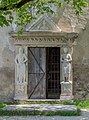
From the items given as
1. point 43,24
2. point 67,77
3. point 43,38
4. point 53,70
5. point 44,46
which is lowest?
point 67,77

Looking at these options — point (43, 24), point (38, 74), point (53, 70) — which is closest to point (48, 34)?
point (43, 24)

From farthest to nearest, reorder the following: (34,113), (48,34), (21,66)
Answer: (21,66) < (48,34) < (34,113)

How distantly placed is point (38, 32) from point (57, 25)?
30.2 inches

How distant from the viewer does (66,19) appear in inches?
477

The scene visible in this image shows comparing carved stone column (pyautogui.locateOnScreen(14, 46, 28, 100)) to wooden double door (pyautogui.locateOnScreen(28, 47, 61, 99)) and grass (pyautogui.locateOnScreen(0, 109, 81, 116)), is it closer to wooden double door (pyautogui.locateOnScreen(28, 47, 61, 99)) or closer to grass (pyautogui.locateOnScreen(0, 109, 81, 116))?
wooden double door (pyautogui.locateOnScreen(28, 47, 61, 99))

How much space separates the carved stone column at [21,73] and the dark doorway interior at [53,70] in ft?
3.89

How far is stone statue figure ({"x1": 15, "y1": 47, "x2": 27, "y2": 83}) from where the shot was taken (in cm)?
1193

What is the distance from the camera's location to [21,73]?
11.9 meters

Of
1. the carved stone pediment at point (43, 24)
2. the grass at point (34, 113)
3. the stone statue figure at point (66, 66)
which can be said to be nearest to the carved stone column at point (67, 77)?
the stone statue figure at point (66, 66)

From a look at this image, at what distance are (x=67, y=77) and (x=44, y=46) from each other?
1.36m

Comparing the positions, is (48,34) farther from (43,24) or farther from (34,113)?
(34,113)

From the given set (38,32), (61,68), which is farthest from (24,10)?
(61,68)

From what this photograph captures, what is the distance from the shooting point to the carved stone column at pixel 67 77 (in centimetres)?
1182

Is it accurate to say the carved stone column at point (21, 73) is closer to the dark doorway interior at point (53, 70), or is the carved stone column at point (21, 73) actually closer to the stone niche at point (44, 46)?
the stone niche at point (44, 46)
